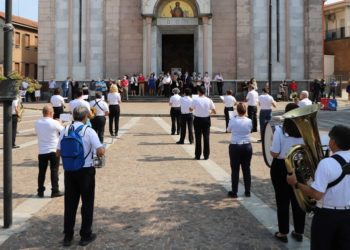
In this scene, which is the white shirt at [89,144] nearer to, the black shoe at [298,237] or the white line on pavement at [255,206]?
the white line on pavement at [255,206]

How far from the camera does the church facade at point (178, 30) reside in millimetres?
35656

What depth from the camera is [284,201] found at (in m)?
5.85

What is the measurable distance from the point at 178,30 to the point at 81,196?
33.0 meters

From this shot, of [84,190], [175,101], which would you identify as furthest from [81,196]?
[175,101]

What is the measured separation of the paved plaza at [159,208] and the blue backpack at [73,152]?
3.20 ft

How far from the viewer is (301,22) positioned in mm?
35656

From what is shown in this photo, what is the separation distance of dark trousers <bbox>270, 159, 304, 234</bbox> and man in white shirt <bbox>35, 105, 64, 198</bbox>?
13.3 feet

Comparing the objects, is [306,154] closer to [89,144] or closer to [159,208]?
[89,144]

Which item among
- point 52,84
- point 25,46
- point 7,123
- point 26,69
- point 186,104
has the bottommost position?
point 7,123

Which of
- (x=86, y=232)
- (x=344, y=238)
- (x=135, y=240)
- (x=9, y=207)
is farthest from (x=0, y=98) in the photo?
(x=344, y=238)

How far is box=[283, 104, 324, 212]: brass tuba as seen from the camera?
14.7 ft

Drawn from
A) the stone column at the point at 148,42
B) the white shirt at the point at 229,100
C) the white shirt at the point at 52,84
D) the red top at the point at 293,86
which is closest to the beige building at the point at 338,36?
the red top at the point at 293,86

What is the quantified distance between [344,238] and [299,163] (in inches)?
33.4

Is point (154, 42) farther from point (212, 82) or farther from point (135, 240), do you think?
point (135, 240)
